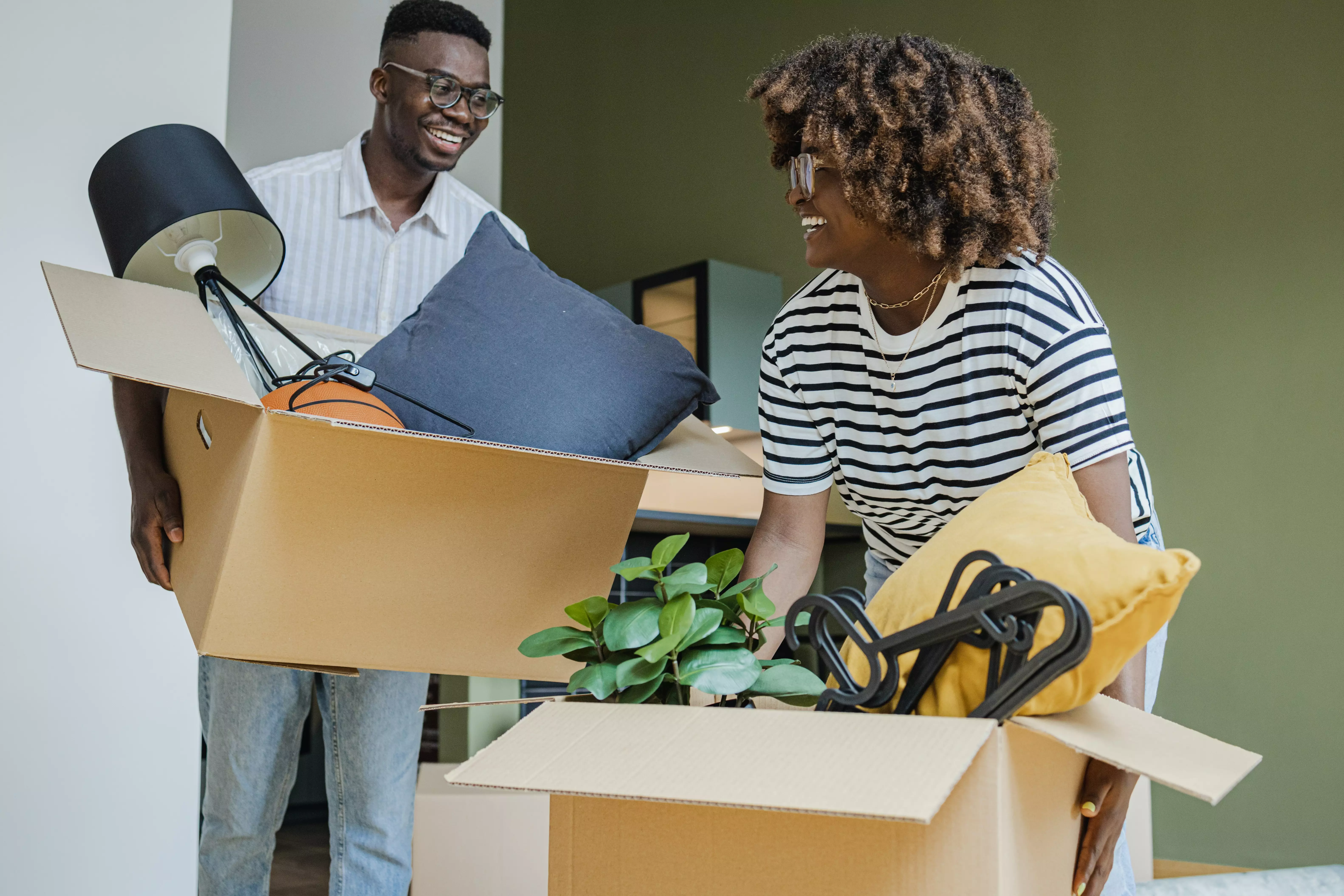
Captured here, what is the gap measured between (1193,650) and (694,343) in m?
2.04

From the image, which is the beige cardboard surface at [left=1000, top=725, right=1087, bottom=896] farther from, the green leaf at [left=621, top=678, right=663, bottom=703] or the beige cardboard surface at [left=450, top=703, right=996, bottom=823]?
the green leaf at [left=621, top=678, right=663, bottom=703]

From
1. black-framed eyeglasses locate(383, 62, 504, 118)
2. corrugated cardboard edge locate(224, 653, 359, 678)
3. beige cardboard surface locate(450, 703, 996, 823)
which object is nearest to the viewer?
beige cardboard surface locate(450, 703, 996, 823)

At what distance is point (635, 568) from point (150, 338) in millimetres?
393

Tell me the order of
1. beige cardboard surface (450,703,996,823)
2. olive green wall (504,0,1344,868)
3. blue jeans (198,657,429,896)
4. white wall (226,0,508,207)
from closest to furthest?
beige cardboard surface (450,703,996,823) → blue jeans (198,657,429,896) → white wall (226,0,508,207) → olive green wall (504,0,1344,868)

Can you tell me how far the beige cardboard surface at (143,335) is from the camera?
720mm

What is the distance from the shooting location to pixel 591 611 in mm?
767

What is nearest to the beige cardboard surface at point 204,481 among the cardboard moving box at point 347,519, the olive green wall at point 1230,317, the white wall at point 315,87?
the cardboard moving box at point 347,519

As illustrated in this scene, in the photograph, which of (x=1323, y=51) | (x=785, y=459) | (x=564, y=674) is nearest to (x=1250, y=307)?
(x=1323, y=51)

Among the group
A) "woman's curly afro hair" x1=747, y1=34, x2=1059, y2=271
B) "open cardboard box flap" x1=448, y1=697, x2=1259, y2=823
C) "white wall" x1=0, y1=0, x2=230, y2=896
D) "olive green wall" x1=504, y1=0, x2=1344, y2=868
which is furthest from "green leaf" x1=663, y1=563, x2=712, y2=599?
"olive green wall" x1=504, y1=0, x2=1344, y2=868

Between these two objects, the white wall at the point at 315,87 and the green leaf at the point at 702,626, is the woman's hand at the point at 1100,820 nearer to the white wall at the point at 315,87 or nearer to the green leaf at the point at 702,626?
the green leaf at the point at 702,626

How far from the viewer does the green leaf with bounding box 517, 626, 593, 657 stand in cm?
75

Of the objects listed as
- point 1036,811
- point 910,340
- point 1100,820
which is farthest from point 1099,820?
point 910,340

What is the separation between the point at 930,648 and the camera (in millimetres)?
648

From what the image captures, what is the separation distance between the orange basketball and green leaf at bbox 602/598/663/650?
258 mm
